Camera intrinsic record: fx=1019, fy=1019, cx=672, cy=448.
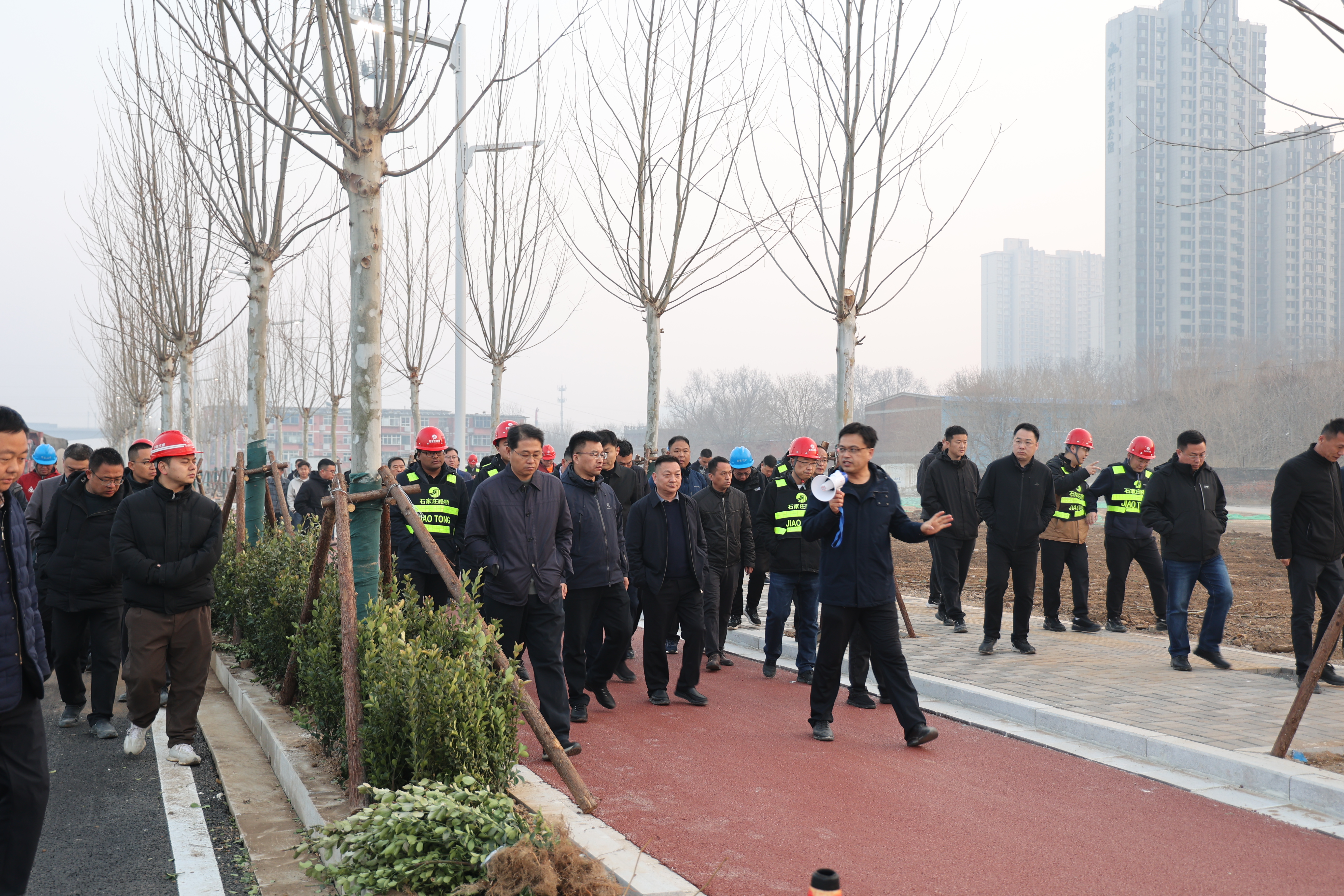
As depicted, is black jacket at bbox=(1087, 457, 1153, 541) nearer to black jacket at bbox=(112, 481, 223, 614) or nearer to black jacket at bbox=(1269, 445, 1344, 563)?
black jacket at bbox=(1269, 445, 1344, 563)

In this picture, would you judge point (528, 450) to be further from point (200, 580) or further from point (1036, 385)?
point (1036, 385)

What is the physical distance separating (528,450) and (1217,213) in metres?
93.5

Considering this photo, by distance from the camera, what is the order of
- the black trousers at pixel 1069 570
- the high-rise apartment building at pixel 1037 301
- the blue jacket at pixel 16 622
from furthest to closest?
1. the high-rise apartment building at pixel 1037 301
2. the black trousers at pixel 1069 570
3. the blue jacket at pixel 16 622

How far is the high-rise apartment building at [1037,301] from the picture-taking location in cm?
15475

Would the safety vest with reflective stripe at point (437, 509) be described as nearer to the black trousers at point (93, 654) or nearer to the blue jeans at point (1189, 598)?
the black trousers at point (93, 654)

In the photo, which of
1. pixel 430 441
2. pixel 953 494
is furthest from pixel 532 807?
pixel 953 494

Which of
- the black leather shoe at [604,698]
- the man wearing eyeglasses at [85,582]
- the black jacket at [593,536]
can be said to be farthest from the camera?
the black leather shoe at [604,698]

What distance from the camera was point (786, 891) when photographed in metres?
4.36

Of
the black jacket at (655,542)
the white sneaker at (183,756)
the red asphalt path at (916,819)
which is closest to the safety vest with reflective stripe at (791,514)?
the black jacket at (655,542)

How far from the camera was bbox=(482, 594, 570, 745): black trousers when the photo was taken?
6.44 metres

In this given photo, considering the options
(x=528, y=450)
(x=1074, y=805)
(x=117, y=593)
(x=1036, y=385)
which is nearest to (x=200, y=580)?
(x=117, y=593)

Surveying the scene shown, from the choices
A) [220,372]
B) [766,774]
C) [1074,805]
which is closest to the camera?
[1074,805]

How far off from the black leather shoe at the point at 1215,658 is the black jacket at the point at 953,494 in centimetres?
309

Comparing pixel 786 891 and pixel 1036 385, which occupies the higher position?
pixel 1036 385
